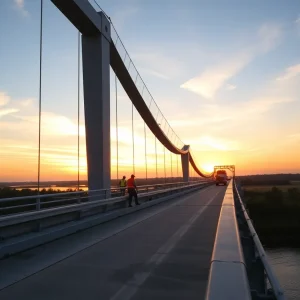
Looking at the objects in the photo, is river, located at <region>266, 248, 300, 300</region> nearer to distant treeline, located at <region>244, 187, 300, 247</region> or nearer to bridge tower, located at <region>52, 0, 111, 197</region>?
distant treeline, located at <region>244, 187, 300, 247</region>

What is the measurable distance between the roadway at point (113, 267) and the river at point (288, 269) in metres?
5.77

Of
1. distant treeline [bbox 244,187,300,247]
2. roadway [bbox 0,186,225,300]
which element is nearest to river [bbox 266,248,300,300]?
roadway [bbox 0,186,225,300]

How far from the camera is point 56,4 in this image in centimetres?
1466

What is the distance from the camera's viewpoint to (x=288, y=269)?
26766 millimetres

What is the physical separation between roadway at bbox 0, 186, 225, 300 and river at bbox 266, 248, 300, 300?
5773 mm

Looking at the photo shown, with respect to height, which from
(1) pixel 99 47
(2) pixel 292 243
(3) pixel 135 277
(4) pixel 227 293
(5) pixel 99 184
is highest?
(1) pixel 99 47

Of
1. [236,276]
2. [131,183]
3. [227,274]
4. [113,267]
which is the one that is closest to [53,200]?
[113,267]

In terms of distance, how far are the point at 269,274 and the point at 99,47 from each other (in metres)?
Answer: 14.1

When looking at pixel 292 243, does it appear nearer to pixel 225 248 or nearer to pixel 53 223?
pixel 53 223

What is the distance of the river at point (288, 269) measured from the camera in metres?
20.4

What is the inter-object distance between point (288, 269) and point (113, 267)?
22.6 metres

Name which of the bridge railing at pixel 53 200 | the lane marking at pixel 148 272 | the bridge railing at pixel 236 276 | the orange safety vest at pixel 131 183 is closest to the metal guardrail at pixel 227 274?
the bridge railing at pixel 236 276

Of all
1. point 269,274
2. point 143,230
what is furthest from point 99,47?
point 269,274

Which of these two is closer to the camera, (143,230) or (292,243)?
(143,230)
